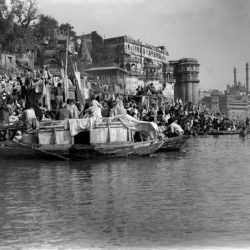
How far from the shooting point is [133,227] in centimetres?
743

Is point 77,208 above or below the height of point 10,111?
below

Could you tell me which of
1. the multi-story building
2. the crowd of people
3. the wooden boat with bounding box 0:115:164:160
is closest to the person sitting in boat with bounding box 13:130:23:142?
the wooden boat with bounding box 0:115:164:160

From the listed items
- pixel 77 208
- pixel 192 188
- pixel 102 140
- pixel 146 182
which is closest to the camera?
pixel 77 208

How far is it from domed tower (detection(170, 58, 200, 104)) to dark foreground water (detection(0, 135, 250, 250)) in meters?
74.8

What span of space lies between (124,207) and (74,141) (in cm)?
869

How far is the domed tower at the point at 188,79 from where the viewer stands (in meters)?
88.4

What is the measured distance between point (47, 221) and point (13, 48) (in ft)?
134

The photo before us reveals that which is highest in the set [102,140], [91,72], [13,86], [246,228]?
[91,72]

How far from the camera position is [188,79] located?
88.4 meters

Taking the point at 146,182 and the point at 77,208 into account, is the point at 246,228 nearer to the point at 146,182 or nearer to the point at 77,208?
the point at 77,208

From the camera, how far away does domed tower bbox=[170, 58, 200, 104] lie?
88438 mm

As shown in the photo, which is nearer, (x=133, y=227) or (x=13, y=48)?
(x=133, y=227)

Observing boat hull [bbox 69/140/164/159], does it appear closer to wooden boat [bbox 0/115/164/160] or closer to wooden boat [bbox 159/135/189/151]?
wooden boat [bbox 0/115/164/160]

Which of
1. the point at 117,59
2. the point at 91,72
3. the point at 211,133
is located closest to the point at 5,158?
the point at 211,133
